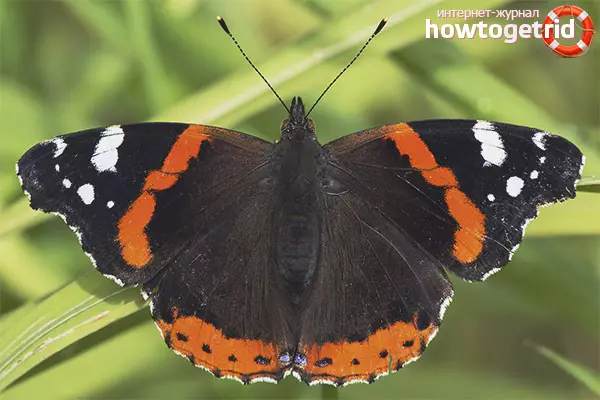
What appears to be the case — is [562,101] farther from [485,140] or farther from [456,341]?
[485,140]

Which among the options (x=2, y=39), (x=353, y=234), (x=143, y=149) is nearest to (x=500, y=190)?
(x=353, y=234)

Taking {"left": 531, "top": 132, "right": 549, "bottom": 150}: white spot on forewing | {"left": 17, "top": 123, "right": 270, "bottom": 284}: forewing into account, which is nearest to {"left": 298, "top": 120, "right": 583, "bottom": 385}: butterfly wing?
{"left": 531, "top": 132, "right": 549, "bottom": 150}: white spot on forewing

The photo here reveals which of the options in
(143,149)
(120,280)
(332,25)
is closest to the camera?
(120,280)

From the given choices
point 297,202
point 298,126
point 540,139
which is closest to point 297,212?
point 297,202

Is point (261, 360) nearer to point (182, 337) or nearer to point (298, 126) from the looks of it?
point (182, 337)

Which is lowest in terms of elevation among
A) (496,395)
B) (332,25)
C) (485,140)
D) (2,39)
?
(496,395)
